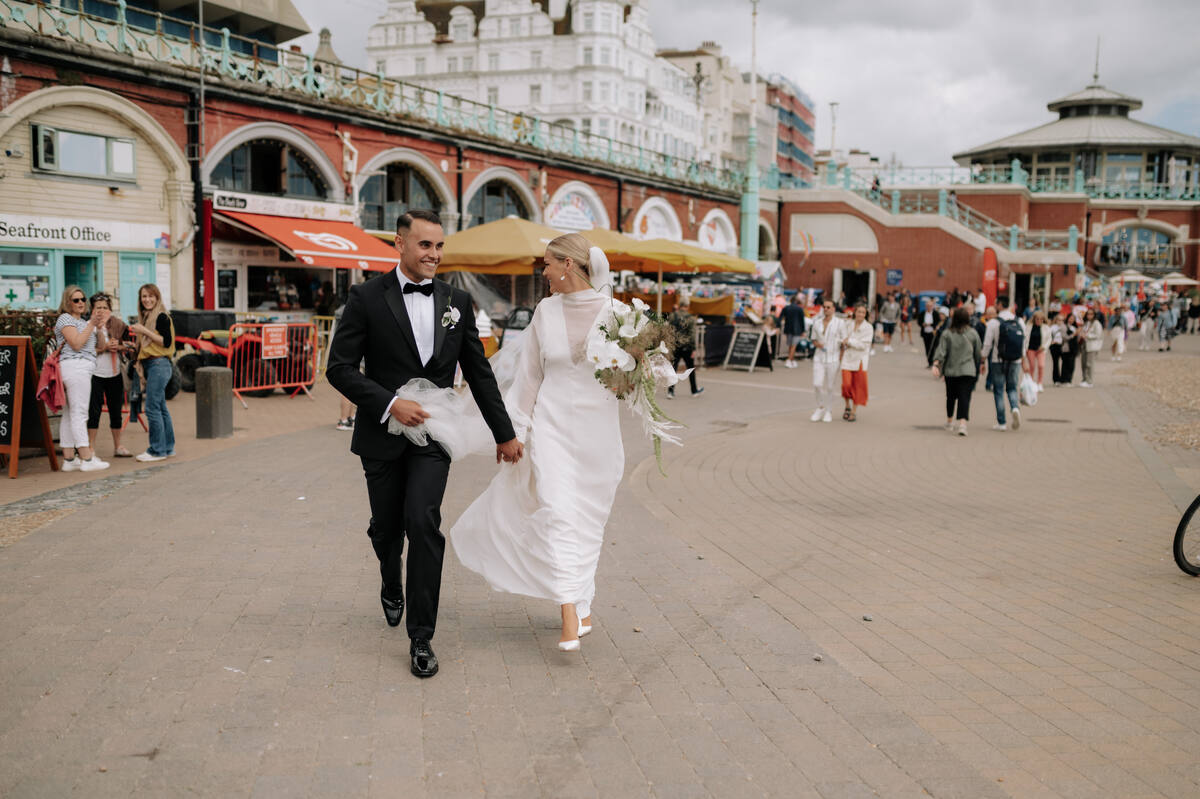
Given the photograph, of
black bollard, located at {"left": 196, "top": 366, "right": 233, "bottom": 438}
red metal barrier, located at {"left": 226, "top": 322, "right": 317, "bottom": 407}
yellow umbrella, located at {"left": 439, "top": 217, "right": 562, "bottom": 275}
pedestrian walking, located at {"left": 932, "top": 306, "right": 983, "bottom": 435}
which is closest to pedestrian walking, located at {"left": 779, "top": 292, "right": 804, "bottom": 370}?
yellow umbrella, located at {"left": 439, "top": 217, "right": 562, "bottom": 275}

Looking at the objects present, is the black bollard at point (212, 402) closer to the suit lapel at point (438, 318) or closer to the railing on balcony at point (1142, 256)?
the suit lapel at point (438, 318)

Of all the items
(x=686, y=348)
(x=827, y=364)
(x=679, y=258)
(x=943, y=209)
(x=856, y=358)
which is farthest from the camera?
(x=943, y=209)

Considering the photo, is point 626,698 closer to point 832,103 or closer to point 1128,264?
point 1128,264

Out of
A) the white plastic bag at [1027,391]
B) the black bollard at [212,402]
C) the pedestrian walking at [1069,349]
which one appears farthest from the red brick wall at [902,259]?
the black bollard at [212,402]

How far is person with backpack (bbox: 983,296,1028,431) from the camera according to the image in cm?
1402

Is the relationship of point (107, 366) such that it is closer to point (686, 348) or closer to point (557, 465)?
point (557, 465)

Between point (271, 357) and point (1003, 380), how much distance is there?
1057 cm

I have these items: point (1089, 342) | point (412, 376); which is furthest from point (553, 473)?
point (1089, 342)

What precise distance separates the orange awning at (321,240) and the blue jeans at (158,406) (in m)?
9.63

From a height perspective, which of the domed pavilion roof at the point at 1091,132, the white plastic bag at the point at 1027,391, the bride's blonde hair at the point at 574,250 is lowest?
the white plastic bag at the point at 1027,391

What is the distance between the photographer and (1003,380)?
1426cm

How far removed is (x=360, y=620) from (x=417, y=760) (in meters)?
1.65

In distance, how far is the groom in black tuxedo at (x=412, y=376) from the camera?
4289mm

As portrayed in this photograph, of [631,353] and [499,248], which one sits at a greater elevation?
[499,248]
